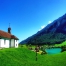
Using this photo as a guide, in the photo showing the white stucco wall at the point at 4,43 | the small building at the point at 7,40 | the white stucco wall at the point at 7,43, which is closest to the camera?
the white stucco wall at the point at 4,43

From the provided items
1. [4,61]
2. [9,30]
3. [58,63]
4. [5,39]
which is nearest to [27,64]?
[4,61]

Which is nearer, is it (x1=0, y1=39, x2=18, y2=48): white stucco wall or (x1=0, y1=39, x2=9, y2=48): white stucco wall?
(x1=0, y1=39, x2=9, y2=48): white stucco wall

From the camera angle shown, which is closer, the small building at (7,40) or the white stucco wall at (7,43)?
the white stucco wall at (7,43)

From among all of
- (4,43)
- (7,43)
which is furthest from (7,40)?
(4,43)

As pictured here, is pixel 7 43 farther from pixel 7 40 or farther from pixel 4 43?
pixel 4 43

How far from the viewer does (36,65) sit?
123ft

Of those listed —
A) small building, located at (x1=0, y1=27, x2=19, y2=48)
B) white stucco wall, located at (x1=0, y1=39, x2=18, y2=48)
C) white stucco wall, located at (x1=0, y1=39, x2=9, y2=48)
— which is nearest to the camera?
white stucco wall, located at (x1=0, y1=39, x2=9, y2=48)

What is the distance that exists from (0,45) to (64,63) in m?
28.1

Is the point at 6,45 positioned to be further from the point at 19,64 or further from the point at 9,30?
the point at 19,64

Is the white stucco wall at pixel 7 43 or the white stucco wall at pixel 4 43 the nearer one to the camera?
the white stucco wall at pixel 4 43

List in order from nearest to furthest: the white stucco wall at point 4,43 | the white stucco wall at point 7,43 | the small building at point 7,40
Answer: the white stucco wall at point 4,43, the white stucco wall at point 7,43, the small building at point 7,40

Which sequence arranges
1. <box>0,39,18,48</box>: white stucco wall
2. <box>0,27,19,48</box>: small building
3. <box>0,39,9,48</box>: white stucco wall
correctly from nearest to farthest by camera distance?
<box>0,39,9,48</box>: white stucco wall → <box>0,39,18,48</box>: white stucco wall → <box>0,27,19,48</box>: small building

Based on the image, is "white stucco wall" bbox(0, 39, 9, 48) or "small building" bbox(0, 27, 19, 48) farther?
"small building" bbox(0, 27, 19, 48)

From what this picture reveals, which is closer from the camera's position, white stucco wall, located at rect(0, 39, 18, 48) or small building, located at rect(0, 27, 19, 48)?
white stucco wall, located at rect(0, 39, 18, 48)
